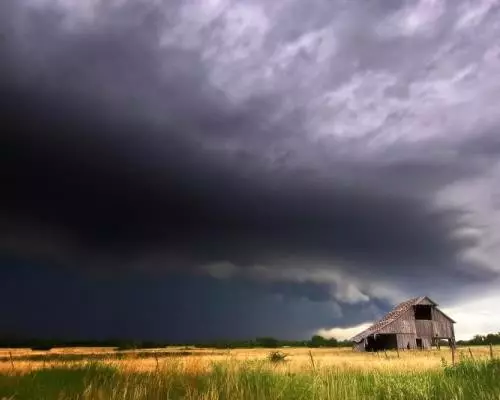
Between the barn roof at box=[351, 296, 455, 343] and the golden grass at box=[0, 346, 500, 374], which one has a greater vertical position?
the barn roof at box=[351, 296, 455, 343]

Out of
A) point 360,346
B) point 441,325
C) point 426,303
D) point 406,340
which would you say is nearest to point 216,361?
point 406,340

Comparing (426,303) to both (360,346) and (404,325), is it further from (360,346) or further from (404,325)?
(360,346)

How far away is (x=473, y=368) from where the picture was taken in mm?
12961

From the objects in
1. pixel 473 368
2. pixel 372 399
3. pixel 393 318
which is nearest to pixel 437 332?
pixel 393 318

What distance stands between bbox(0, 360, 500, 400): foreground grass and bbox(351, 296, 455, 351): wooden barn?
5396cm

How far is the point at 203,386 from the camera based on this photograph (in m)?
8.78

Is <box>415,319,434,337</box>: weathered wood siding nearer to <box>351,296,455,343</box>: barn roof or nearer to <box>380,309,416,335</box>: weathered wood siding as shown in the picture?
<box>380,309,416,335</box>: weathered wood siding

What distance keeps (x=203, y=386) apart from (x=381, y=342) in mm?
64137

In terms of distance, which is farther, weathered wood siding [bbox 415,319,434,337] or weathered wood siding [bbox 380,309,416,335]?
weathered wood siding [bbox 415,319,434,337]

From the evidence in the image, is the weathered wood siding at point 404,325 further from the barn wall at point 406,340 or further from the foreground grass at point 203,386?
the foreground grass at point 203,386

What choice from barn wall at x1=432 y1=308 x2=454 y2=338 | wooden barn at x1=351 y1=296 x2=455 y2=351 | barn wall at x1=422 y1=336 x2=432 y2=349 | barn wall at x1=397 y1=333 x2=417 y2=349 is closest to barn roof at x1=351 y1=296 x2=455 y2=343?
wooden barn at x1=351 y1=296 x2=455 y2=351

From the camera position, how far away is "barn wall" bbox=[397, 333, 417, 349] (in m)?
62.6

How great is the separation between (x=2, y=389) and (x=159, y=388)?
7.12 ft

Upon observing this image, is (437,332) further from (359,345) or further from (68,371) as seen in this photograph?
(68,371)
